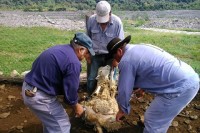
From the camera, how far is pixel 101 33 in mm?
6207

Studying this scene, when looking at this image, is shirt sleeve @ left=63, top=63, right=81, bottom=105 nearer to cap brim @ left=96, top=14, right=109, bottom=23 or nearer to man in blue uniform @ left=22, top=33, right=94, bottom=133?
man in blue uniform @ left=22, top=33, right=94, bottom=133

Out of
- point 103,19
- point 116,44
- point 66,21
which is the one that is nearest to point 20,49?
point 103,19

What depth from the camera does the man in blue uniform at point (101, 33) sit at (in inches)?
239

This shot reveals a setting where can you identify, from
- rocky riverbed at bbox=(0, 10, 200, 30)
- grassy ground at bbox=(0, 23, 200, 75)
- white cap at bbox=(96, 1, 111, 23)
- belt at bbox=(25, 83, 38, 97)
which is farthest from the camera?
rocky riverbed at bbox=(0, 10, 200, 30)

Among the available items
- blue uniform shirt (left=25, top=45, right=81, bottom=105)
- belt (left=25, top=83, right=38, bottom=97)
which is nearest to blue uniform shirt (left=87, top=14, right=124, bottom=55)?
blue uniform shirt (left=25, top=45, right=81, bottom=105)

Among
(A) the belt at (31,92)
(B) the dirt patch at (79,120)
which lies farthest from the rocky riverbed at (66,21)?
(A) the belt at (31,92)

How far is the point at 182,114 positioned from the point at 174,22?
25023 mm

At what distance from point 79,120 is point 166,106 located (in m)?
2.12

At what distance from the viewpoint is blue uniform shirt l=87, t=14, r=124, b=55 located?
20.1 ft

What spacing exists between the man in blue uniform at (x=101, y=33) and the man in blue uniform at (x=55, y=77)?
1.86m

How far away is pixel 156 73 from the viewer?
13.7 feet

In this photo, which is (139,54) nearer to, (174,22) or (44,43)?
(44,43)

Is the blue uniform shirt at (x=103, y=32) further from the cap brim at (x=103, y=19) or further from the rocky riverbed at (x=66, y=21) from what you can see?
the rocky riverbed at (x=66, y=21)

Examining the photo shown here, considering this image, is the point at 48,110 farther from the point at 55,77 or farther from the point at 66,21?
the point at 66,21
